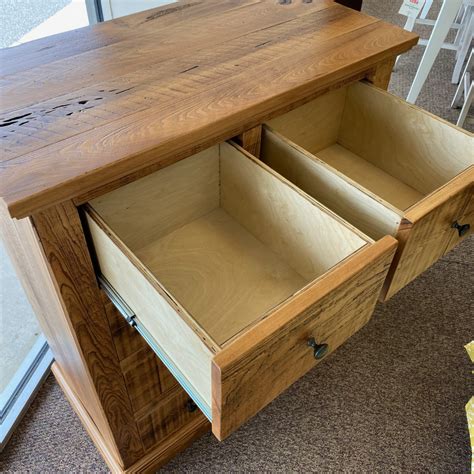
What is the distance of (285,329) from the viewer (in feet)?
1.71

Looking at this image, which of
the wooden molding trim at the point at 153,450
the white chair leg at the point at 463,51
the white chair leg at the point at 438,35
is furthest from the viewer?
the white chair leg at the point at 463,51

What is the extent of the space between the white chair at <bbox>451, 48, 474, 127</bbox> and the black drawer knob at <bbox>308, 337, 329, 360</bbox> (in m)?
1.67

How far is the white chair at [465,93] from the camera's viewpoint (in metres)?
1.95

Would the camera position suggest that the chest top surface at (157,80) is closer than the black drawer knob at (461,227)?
Yes

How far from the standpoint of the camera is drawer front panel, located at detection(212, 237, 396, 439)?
50 cm

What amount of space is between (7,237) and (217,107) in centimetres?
37

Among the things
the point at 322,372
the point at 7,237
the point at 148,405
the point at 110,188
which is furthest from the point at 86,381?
the point at 322,372

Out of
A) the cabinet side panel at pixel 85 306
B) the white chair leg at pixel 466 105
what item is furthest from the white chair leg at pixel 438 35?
the cabinet side panel at pixel 85 306

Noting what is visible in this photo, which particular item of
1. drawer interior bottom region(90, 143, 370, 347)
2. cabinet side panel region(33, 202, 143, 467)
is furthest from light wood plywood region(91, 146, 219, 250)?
cabinet side panel region(33, 202, 143, 467)

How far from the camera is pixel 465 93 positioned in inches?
81.1

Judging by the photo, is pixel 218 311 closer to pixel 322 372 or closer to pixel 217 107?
pixel 217 107

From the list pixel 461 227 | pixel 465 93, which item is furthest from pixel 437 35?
pixel 461 227

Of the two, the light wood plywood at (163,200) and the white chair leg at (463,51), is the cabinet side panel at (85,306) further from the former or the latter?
the white chair leg at (463,51)

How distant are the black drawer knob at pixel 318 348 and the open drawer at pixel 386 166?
0.16 m
